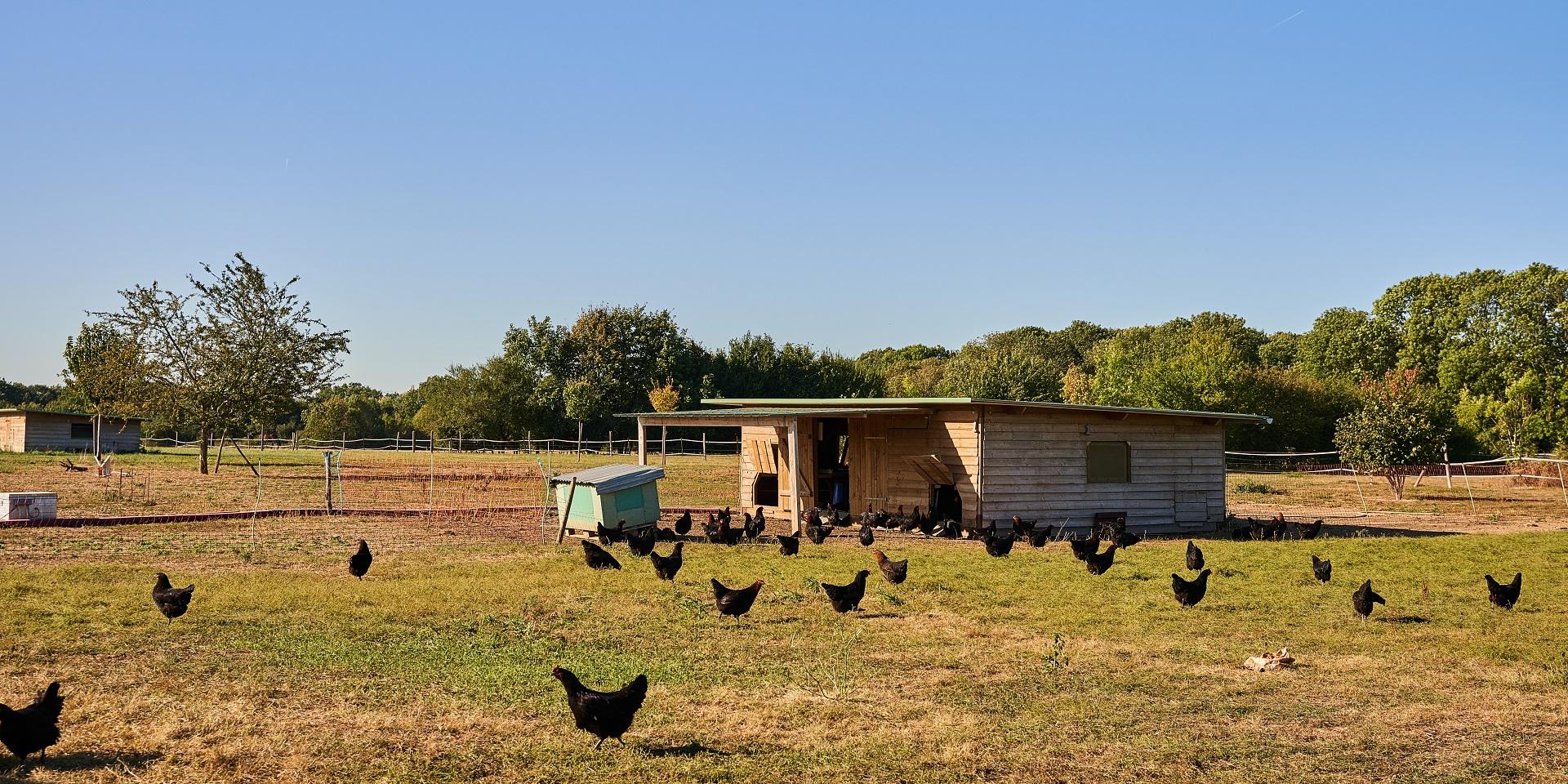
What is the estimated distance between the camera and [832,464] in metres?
28.4

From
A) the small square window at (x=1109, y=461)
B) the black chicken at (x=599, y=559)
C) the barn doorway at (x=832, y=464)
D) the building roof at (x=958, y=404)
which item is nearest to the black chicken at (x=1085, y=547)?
the building roof at (x=958, y=404)

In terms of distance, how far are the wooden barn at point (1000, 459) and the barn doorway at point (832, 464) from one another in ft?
0.18

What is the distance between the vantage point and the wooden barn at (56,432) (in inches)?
2415

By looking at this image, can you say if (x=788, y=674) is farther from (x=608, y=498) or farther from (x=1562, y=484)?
(x=1562, y=484)

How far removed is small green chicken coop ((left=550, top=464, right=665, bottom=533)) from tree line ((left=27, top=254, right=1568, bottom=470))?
995 inches

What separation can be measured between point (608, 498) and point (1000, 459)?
821 centimetres

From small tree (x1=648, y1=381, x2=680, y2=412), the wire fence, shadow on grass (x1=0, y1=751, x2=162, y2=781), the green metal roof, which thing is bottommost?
shadow on grass (x1=0, y1=751, x2=162, y2=781)

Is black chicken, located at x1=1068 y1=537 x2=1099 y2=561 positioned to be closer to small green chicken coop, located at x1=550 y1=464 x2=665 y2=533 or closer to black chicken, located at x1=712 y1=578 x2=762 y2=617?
black chicken, located at x1=712 y1=578 x2=762 y2=617

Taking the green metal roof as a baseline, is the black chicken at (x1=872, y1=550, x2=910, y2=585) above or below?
below

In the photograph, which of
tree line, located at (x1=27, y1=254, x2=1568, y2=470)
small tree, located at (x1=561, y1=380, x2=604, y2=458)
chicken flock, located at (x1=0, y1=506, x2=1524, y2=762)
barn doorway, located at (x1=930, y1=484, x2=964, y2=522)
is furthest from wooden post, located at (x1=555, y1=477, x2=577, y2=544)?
small tree, located at (x1=561, y1=380, x2=604, y2=458)

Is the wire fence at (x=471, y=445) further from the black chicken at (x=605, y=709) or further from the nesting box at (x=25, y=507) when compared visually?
the black chicken at (x=605, y=709)

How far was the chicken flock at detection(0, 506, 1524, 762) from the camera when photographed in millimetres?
6875

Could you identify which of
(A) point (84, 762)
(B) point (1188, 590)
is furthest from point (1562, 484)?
(A) point (84, 762)

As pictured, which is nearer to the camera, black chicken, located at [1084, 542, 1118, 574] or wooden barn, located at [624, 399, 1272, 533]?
black chicken, located at [1084, 542, 1118, 574]
